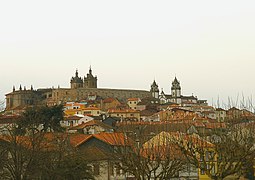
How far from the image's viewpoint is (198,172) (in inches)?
1438

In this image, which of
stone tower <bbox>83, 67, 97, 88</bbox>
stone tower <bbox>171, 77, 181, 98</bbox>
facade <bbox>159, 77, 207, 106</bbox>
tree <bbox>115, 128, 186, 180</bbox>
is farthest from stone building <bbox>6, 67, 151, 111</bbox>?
tree <bbox>115, 128, 186, 180</bbox>

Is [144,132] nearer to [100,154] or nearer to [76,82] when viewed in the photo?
[100,154]

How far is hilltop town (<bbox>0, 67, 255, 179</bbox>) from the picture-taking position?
2323cm

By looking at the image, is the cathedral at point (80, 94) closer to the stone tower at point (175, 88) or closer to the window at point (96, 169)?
the stone tower at point (175, 88)

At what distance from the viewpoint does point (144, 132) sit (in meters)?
27.5

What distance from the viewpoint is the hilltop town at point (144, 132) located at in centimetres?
2323

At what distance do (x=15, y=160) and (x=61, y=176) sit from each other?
2.45 metres

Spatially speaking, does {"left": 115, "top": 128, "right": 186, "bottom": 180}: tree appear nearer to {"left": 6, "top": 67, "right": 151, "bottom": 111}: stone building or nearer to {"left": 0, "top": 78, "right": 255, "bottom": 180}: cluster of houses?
{"left": 0, "top": 78, "right": 255, "bottom": 180}: cluster of houses

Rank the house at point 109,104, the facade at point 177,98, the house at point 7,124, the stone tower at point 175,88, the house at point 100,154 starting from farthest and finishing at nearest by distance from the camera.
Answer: the stone tower at point 175,88 → the facade at point 177,98 → the house at point 109,104 → the house at point 100,154 → the house at point 7,124

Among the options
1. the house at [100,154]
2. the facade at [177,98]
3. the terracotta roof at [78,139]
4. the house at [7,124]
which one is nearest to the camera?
the house at [7,124]

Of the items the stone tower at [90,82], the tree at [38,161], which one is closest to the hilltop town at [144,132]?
the stone tower at [90,82]

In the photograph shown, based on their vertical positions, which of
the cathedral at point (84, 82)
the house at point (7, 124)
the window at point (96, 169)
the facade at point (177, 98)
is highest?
the cathedral at point (84, 82)

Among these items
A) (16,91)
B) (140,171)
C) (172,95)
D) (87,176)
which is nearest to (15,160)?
(87,176)

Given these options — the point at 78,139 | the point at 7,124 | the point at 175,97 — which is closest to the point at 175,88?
the point at 175,97
